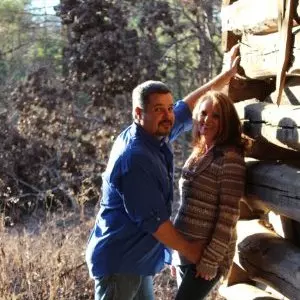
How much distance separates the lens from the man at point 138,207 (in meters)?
3.23

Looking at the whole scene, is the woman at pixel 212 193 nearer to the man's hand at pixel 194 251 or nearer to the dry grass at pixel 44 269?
the man's hand at pixel 194 251

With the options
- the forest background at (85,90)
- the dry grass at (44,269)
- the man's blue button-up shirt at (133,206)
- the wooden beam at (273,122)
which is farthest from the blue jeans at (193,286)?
the forest background at (85,90)

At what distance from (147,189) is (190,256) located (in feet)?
1.40

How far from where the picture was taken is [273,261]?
3732 mm

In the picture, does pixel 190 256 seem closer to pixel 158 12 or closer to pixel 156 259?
pixel 156 259

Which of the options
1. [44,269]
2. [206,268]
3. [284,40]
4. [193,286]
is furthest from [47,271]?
[284,40]

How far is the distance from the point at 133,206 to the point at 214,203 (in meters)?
0.42

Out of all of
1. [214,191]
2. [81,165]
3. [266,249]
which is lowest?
[81,165]

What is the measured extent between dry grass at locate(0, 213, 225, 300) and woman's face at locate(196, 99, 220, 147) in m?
2.37

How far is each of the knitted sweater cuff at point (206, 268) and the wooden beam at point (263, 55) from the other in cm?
110

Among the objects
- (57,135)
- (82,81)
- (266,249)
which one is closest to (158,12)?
(82,81)

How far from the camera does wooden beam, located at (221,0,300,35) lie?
370 cm

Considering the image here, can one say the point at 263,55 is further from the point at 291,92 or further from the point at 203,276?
the point at 203,276

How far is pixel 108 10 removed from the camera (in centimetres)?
1102
